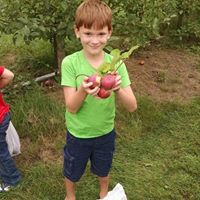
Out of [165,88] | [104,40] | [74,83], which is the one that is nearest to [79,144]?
[74,83]

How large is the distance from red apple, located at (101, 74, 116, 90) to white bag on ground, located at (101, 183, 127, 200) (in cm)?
120

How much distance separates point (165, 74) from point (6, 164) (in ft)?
7.33

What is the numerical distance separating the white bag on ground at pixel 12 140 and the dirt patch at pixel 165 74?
1473mm

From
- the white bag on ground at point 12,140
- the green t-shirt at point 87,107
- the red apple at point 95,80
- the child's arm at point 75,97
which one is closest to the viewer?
the red apple at point 95,80

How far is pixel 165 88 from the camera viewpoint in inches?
175

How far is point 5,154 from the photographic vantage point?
2979 millimetres

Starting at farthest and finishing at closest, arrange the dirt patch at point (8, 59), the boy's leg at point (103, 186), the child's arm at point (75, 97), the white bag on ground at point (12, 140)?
Result: 1. the dirt patch at point (8, 59)
2. the white bag on ground at point (12, 140)
3. the boy's leg at point (103, 186)
4. the child's arm at point (75, 97)

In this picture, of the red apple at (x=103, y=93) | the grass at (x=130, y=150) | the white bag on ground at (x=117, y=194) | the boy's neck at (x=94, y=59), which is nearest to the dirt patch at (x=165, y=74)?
the grass at (x=130, y=150)

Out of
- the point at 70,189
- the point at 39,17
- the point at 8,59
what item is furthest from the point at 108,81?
the point at 8,59

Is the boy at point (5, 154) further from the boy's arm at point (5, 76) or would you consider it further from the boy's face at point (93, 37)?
the boy's face at point (93, 37)

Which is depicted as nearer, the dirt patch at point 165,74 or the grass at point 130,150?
the grass at point 130,150

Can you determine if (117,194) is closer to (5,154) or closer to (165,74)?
(5,154)

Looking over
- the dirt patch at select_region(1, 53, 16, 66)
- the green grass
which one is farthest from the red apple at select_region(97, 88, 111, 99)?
the dirt patch at select_region(1, 53, 16, 66)

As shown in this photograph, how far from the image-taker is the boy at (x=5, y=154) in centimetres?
270
